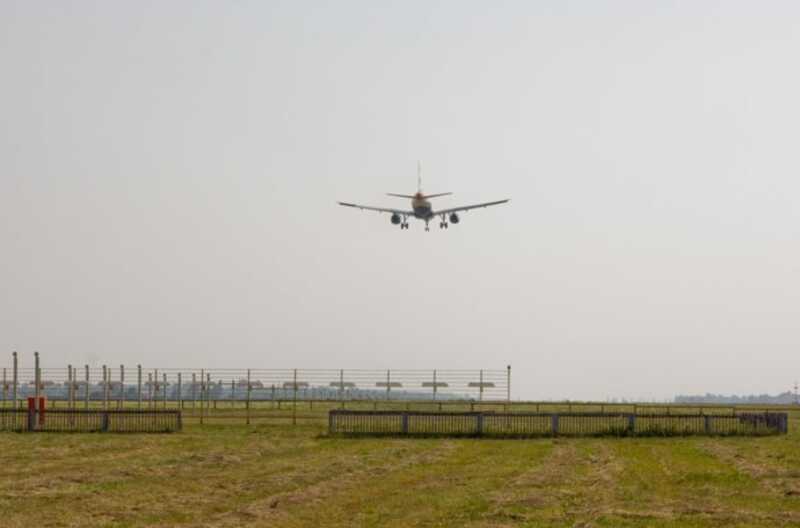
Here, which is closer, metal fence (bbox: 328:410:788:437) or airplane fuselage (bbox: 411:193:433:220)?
metal fence (bbox: 328:410:788:437)

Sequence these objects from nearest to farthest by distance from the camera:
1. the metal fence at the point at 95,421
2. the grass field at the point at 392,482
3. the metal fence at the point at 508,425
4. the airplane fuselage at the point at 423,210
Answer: the grass field at the point at 392,482 → the metal fence at the point at 508,425 → the metal fence at the point at 95,421 → the airplane fuselage at the point at 423,210

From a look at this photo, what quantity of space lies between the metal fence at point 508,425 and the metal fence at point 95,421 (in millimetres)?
7372

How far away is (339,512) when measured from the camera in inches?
859

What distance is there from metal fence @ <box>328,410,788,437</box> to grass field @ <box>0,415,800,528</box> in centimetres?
391

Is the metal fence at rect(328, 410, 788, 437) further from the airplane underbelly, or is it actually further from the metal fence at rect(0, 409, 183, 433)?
the airplane underbelly

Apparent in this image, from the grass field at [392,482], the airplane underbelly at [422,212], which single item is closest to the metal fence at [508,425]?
the grass field at [392,482]

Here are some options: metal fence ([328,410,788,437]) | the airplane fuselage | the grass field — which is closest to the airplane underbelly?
the airplane fuselage

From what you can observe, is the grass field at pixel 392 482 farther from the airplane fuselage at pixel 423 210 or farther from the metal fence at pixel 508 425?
the airplane fuselage at pixel 423 210

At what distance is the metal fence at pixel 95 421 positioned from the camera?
48.5 meters

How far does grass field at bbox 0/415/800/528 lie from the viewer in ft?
68.6

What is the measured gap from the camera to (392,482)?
27469 mm

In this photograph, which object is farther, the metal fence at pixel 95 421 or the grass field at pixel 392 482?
the metal fence at pixel 95 421

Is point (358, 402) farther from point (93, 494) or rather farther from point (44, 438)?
point (93, 494)

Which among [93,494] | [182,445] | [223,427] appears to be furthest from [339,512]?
[223,427]
